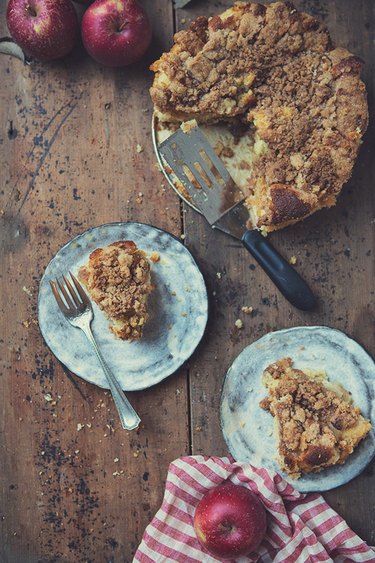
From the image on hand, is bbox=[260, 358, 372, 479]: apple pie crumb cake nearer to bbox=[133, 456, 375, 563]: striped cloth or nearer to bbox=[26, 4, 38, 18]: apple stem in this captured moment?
bbox=[133, 456, 375, 563]: striped cloth

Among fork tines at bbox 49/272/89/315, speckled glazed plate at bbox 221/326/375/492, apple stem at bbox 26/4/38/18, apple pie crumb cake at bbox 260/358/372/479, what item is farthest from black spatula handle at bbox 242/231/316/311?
apple stem at bbox 26/4/38/18

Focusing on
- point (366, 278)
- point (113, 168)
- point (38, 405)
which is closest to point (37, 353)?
point (38, 405)

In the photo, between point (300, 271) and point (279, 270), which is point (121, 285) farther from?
point (300, 271)

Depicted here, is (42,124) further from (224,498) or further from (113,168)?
(224,498)

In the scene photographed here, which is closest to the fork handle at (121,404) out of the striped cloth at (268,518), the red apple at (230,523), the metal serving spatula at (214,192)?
the striped cloth at (268,518)

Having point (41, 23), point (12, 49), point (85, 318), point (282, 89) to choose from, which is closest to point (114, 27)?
point (41, 23)

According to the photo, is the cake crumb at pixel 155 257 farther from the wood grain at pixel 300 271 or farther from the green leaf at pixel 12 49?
the green leaf at pixel 12 49

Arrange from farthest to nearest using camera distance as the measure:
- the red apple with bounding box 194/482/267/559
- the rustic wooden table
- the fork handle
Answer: the rustic wooden table, the fork handle, the red apple with bounding box 194/482/267/559
